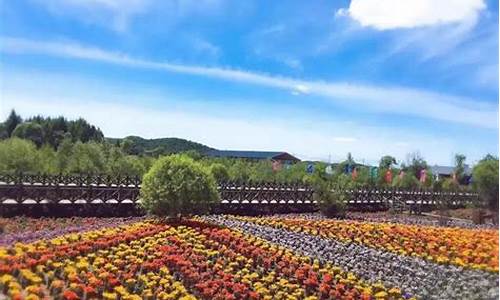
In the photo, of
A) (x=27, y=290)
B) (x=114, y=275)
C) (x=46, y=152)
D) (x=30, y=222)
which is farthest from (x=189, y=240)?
(x=46, y=152)

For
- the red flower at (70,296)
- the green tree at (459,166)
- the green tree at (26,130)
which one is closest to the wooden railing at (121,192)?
the green tree at (26,130)

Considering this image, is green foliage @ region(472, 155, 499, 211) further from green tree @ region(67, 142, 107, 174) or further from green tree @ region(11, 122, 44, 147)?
green tree @ region(67, 142, 107, 174)

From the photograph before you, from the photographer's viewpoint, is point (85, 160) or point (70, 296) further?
point (85, 160)

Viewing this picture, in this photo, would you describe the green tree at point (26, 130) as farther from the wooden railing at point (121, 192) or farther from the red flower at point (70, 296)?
the red flower at point (70, 296)

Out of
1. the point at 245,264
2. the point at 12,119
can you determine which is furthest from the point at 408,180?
the point at 245,264

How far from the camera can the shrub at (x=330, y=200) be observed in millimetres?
24109

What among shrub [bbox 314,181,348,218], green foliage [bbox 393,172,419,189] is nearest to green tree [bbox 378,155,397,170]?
green foliage [bbox 393,172,419,189]

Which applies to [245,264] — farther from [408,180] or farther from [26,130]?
[408,180]

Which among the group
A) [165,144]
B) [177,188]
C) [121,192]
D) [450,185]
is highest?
[165,144]

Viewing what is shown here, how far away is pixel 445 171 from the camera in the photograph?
3410mm

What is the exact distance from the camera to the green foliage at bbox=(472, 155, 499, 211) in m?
3.06

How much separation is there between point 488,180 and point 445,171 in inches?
12.9

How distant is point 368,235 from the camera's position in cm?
1367

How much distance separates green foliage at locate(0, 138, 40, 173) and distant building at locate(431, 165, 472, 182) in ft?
95.5
